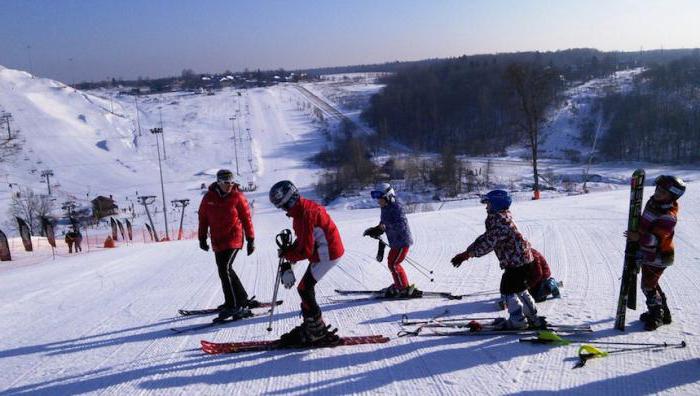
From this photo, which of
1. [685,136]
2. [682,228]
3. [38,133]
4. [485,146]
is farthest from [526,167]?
[38,133]

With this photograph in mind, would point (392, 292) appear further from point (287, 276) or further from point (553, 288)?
point (287, 276)

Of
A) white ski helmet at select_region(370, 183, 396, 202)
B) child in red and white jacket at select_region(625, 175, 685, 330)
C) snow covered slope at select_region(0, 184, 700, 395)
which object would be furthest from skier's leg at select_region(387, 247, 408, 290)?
child in red and white jacket at select_region(625, 175, 685, 330)

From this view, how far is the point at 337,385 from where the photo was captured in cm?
434

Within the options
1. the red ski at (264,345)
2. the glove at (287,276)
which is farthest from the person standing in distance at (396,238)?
the glove at (287,276)

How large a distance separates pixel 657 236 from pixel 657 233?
3 cm

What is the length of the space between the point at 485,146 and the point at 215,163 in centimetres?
3891

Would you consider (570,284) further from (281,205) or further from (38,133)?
(38,133)

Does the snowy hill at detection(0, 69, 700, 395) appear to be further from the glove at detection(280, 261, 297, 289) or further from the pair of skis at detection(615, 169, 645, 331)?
the glove at detection(280, 261, 297, 289)

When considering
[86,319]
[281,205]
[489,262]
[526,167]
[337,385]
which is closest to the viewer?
[337,385]

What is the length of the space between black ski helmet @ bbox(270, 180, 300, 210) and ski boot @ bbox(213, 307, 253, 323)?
6.64 feet

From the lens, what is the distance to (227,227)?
6.27 metres

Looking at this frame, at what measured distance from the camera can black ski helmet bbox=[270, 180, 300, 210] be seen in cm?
481

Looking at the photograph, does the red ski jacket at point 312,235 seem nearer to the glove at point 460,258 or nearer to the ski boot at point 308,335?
the ski boot at point 308,335

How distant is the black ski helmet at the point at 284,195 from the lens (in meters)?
4.81
